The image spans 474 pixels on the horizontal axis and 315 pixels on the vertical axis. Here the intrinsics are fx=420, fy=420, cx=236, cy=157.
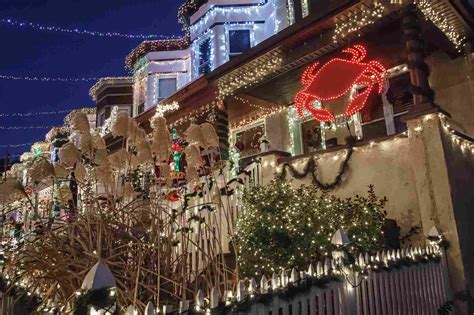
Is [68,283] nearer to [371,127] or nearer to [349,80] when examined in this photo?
[349,80]

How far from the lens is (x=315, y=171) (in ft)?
27.9

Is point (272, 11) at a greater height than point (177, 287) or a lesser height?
greater

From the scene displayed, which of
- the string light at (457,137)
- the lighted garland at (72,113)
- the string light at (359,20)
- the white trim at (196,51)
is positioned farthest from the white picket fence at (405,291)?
the white trim at (196,51)

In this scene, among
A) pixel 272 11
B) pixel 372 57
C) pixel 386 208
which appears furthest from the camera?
pixel 272 11

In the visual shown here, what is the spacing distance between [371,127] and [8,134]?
91.7 meters

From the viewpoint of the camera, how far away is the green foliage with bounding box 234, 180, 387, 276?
6059mm

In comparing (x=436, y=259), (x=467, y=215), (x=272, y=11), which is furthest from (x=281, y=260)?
(x=272, y=11)

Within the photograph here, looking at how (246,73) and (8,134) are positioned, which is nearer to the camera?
(246,73)

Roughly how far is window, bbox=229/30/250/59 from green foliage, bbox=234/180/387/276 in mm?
10927

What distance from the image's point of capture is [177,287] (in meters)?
4.04

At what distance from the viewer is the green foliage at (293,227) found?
6059mm

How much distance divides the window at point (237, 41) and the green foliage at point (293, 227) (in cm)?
1093

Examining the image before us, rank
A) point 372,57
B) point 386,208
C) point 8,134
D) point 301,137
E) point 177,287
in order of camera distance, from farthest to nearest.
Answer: point 8,134 → point 301,137 → point 372,57 → point 386,208 → point 177,287

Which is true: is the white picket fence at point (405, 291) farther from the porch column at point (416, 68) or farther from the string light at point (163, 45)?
the string light at point (163, 45)
